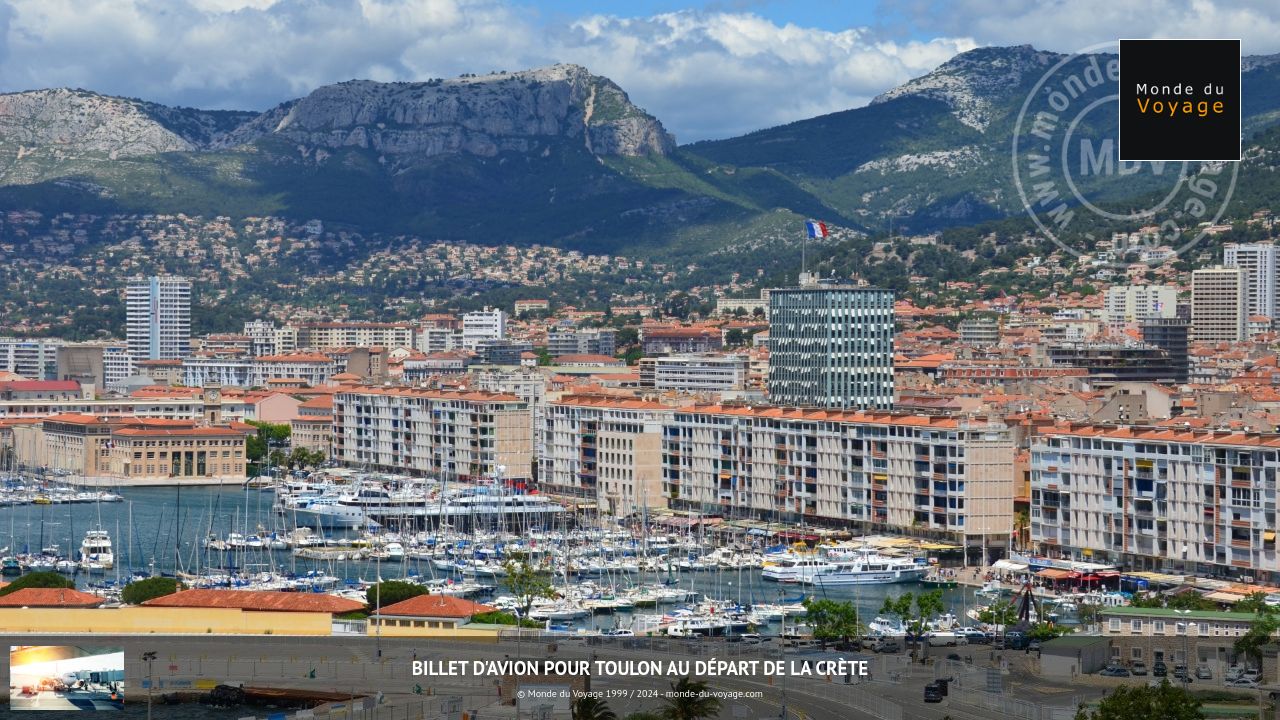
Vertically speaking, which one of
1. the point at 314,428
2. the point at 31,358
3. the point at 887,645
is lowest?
the point at 887,645

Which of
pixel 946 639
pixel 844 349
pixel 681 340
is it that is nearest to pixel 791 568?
pixel 946 639

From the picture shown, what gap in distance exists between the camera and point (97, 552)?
231ft

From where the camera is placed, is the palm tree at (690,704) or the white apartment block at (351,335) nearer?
the palm tree at (690,704)

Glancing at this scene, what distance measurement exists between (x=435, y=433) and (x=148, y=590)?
142 ft

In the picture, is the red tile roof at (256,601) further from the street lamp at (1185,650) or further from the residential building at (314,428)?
the residential building at (314,428)

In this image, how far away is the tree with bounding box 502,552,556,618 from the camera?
58303 millimetres

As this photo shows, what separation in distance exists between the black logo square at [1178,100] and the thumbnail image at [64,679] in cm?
1922

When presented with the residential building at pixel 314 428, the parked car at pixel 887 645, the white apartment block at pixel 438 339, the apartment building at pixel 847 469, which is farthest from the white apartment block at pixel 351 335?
the parked car at pixel 887 645

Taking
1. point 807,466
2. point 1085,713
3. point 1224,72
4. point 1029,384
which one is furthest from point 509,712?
point 1029,384

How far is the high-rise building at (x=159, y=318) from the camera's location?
174000 millimetres

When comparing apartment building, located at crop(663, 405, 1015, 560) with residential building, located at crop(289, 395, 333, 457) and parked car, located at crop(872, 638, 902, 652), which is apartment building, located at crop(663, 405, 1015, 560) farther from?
residential building, located at crop(289, 395, 333, 457)

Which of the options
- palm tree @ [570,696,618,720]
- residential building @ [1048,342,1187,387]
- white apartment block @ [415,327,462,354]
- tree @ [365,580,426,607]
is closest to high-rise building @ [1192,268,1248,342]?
residential building @ [1048,342,1187,387]

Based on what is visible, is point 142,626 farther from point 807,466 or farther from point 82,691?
point 807,466

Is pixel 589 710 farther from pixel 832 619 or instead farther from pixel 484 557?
pixel 484 557
